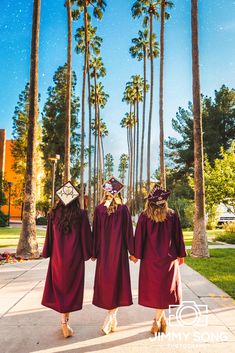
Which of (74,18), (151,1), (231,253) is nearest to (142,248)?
(231,253)

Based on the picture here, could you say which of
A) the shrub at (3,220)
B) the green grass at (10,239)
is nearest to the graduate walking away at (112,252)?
the green grass at (10,239)

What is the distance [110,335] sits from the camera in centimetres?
475

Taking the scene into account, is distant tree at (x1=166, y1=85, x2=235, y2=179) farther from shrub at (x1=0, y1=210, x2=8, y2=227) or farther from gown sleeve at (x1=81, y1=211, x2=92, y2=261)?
gown sleeve at (x1=81, y1=211, x2=92, y2=261)

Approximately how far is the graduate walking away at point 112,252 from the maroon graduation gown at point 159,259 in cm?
19

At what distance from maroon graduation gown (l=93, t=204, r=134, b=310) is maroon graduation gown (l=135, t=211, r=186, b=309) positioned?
189mm

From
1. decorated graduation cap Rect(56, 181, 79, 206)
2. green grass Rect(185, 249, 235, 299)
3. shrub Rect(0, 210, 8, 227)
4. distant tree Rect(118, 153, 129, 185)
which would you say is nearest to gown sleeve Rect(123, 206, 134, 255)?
decorated graduation cap Rect(56, 181, 79, 206)

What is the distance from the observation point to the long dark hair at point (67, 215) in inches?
197

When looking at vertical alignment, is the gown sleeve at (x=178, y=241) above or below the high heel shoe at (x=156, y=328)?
above

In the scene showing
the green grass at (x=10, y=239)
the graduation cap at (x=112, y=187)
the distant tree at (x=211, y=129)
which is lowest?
the green grass at (x=10, y=239)

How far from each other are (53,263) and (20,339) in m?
1.08

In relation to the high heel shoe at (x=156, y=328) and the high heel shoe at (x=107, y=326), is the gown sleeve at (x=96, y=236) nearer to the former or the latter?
the high heel shoe at (x=107, y=326)

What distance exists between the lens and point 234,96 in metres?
43.2

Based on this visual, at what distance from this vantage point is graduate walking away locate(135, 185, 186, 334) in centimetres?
486

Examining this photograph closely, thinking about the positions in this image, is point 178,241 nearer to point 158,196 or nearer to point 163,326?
point 158,196
